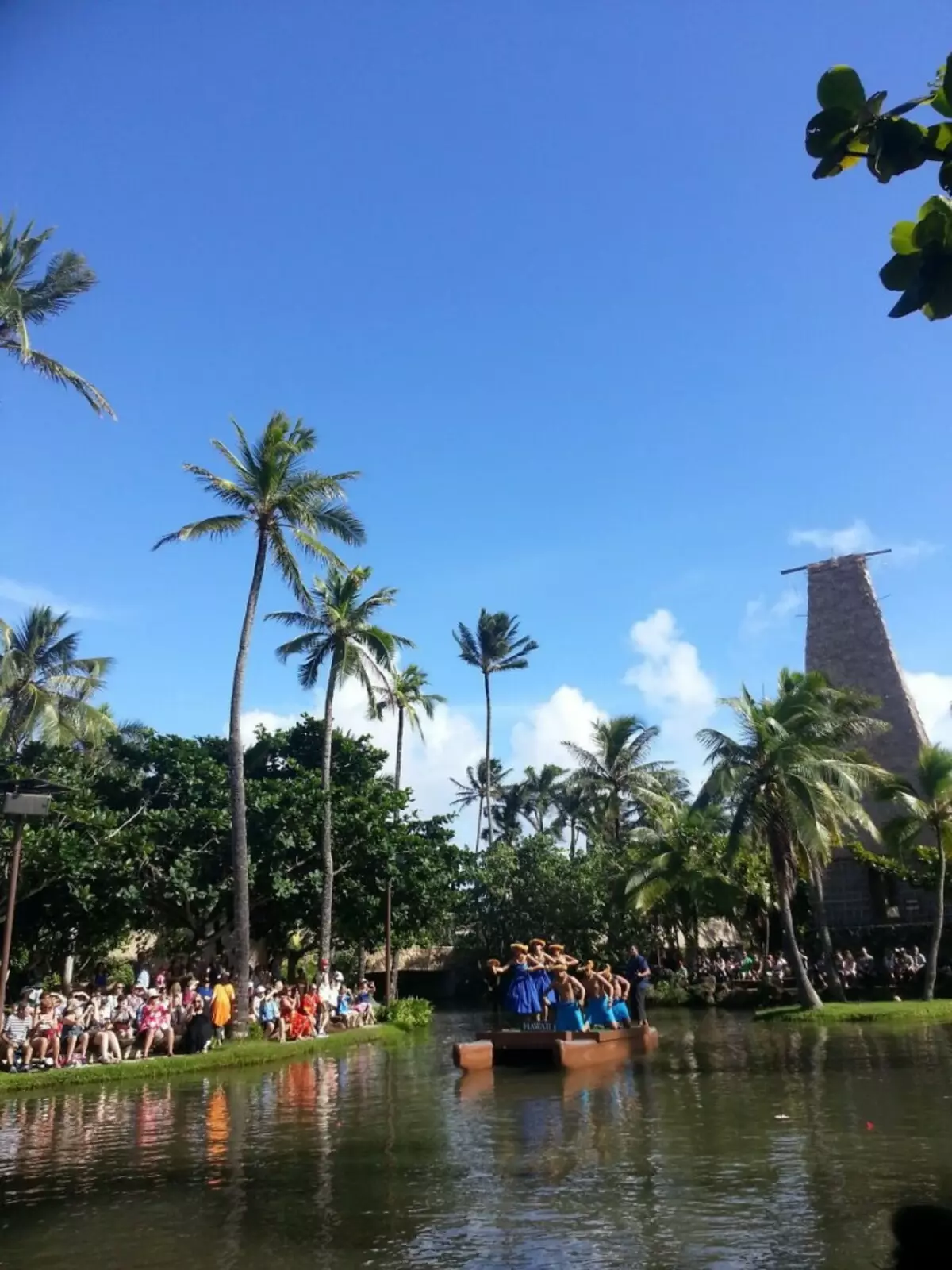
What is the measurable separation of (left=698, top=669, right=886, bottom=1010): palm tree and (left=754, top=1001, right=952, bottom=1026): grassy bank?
0.88 meters

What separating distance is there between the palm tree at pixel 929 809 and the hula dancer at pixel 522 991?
1353 centimetres

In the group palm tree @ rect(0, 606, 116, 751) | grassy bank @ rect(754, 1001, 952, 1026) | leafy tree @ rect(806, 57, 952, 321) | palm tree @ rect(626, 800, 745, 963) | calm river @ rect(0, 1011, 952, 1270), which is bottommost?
calm river @ rect(0, 1011, 952, 1270)

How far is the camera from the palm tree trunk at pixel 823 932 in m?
27.7

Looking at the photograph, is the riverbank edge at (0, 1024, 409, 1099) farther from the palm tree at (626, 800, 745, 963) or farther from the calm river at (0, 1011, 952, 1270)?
the palm tree at (626, 800, 745, 963)

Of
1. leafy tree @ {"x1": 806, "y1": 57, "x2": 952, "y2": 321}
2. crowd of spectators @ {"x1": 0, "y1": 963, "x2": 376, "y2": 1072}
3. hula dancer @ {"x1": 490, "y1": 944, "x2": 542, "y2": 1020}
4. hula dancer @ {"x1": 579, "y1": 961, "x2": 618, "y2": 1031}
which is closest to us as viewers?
leafy tree @ {"x1": 806, "y1": 57, "x2": 952, "y2": 321}

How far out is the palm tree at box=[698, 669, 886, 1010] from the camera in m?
26.2

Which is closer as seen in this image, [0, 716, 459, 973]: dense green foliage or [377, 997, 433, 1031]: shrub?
[0, 716, 459, 973]: dense green foliage

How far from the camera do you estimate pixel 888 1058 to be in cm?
1708

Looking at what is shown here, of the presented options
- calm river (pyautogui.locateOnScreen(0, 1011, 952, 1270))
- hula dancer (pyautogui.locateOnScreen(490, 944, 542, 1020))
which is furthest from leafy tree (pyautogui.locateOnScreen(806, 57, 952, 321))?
hula dancer (pyautogui.locateOnScreen(490, 944, 542, 1020))

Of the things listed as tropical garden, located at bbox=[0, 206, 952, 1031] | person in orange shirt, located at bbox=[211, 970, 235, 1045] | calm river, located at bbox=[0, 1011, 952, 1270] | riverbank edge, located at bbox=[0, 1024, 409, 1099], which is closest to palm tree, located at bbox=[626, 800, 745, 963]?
tropical garden, located at bbox=[0, 206, 952, 1031]

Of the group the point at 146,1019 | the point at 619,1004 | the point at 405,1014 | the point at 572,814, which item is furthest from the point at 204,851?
the point at 572,814

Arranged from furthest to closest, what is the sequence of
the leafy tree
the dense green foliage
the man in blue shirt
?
the dense green foliage
the man in blue shirt
the leafy tree

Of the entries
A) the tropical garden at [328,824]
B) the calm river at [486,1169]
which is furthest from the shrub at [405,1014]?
the calm river at [486,1169]

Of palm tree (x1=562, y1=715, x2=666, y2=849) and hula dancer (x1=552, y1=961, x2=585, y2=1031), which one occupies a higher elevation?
palm tree (x1=562, y1=715, x2=666, y2=849)
